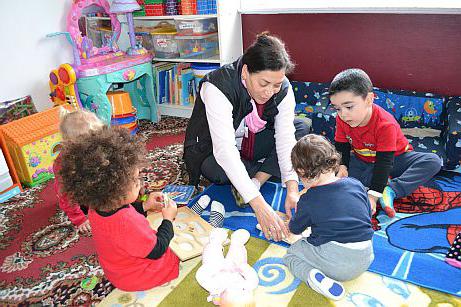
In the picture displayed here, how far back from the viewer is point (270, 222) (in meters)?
1.54

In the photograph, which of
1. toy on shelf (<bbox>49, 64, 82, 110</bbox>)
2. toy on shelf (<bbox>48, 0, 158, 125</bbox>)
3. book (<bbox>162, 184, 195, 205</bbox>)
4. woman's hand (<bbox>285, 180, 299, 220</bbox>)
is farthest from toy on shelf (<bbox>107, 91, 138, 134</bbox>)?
woman's hand (<bbox>285, 180, 299, 220</bbox>)

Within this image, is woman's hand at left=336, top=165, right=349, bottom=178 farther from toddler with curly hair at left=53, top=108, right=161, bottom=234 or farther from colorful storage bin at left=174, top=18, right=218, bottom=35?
colorful storage bin at left=174, top=18, right=218, bottom=35

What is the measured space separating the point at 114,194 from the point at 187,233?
59 cm

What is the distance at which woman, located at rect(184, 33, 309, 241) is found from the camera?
5.11ft

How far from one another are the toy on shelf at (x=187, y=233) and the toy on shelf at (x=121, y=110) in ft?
4.39

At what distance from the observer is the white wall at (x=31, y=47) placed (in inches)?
102

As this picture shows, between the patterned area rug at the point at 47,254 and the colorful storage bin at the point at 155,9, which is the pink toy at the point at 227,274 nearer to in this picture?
the patterned area rug at the point at 47,254

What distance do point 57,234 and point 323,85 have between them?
1.93 metres

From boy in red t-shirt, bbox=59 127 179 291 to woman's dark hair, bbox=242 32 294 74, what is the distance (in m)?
0.58

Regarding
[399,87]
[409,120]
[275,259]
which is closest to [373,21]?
[399,87]

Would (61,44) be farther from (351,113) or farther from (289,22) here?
(351,113)

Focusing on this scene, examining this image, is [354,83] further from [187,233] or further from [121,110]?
[121,110]

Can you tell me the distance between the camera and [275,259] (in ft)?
5.11

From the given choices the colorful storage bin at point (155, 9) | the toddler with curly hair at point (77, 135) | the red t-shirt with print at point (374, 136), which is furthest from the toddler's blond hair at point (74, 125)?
the colorful storage bin at point (155, 9)
